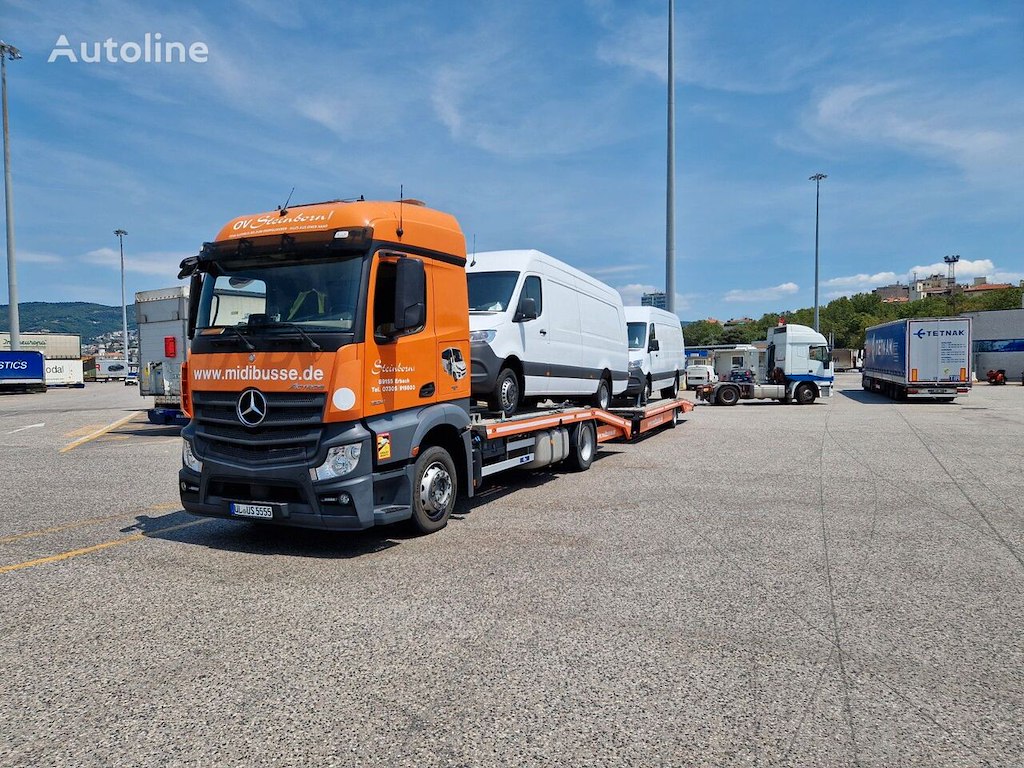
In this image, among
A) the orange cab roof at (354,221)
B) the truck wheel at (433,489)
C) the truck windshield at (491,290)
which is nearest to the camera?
the orange cab roof at (354,221)

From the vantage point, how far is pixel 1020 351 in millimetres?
44188

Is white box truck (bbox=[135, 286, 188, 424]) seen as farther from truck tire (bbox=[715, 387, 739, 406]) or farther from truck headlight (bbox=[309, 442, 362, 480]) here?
truck tire (bbox=[715, 387, 739, 406])

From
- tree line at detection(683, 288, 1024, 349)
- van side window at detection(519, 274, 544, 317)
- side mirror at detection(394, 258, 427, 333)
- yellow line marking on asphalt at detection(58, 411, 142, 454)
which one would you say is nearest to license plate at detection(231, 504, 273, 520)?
side mirror at detection(394, 258, 427, 333)

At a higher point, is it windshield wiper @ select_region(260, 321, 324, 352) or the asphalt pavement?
windshield wiper @ select_region(260, 321, 324, 352)

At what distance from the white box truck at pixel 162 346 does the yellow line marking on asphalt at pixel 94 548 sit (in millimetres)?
9562

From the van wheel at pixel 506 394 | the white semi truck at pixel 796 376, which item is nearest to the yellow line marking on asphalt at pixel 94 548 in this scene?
the van wheel at pixel 506 394

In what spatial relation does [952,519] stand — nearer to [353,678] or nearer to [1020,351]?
[353,678]

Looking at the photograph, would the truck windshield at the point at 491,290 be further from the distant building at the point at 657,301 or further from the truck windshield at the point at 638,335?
the distant building at the point at 657,301

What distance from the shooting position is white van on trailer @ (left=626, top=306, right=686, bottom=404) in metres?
15.9

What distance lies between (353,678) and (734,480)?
7385mm

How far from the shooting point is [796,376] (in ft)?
92.1

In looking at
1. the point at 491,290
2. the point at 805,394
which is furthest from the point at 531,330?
the point at 805,394

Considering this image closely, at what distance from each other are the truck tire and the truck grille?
2485cm

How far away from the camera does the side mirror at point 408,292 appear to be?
586 cm
